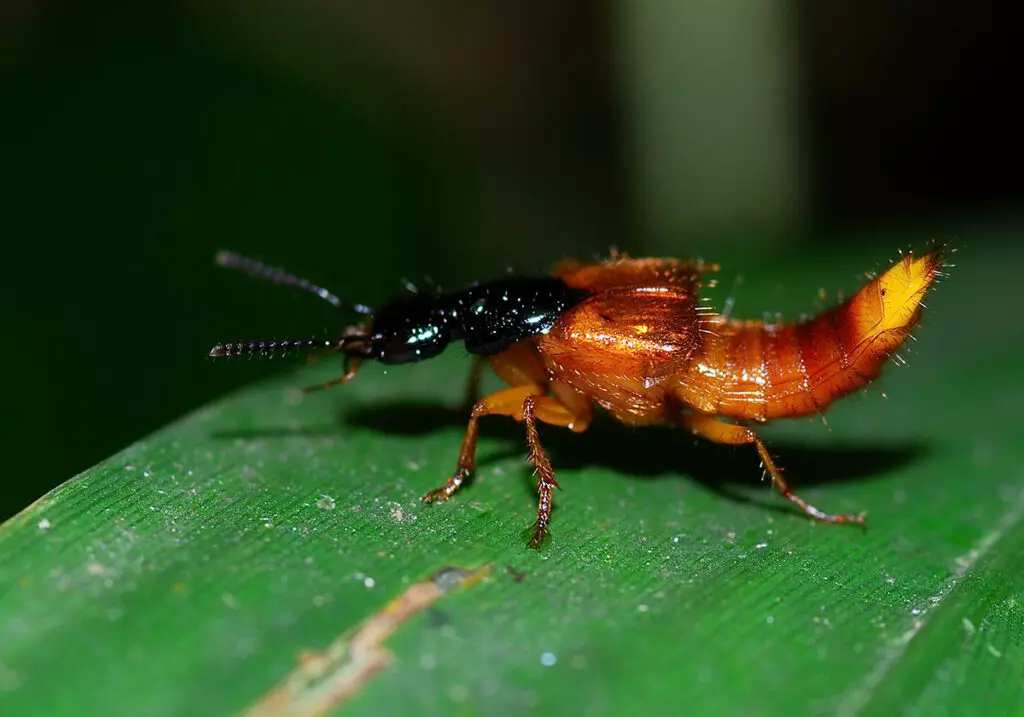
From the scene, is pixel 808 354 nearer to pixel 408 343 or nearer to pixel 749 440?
pixel 749 440

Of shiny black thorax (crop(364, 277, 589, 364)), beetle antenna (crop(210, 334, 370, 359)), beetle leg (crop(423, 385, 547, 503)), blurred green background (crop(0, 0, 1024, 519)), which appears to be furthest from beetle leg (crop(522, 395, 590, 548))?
blurred green background (crop(0, 0, 1024, 519))

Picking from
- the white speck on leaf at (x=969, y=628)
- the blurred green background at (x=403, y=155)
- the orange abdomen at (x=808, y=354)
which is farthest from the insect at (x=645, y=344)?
the blurred green background at (x=403, y=155)

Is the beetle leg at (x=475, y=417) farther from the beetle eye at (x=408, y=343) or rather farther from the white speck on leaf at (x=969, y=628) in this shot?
the white speck on leaf at (x=969, y=628)

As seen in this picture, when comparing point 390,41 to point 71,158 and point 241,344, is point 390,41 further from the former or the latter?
point 241,344

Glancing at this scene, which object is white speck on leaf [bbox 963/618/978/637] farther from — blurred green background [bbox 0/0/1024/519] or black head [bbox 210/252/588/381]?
blurred green background [bbox 0/0/1024/519]

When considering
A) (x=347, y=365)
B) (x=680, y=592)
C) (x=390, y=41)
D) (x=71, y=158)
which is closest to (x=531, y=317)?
(x=347, y=365)

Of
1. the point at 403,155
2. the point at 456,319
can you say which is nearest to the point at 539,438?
the point at 456,319
